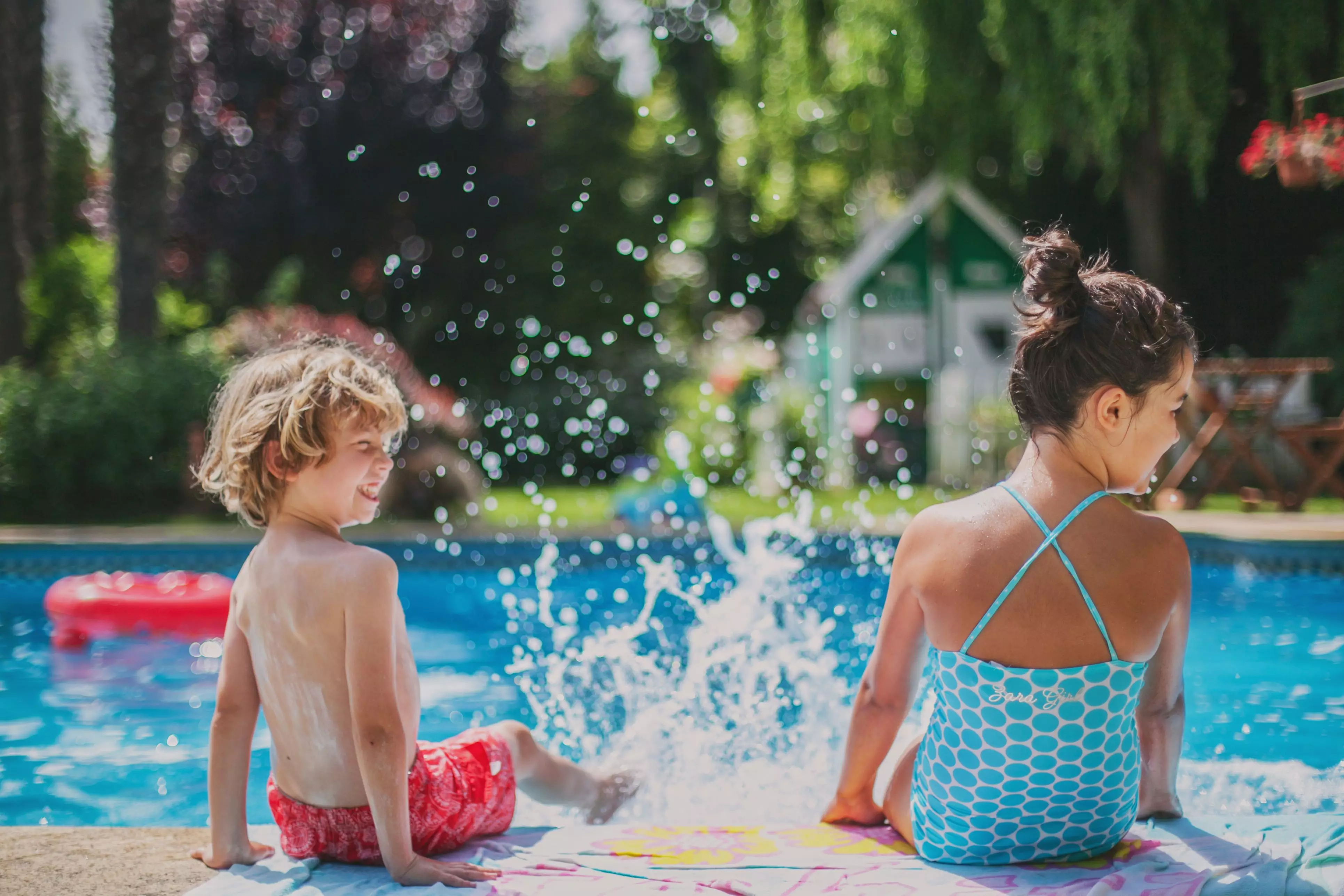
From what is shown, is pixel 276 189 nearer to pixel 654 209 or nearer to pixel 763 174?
pixel 763 174

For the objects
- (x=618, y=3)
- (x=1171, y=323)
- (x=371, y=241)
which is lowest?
(x=1171, y=323)

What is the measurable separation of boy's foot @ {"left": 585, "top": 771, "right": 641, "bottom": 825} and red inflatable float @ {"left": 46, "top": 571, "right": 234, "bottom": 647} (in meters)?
3.00

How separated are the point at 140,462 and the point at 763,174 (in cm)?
764

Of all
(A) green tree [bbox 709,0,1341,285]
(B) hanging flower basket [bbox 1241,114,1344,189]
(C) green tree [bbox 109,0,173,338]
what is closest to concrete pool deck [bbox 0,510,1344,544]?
(B) hanging flower basket [bbox 1241,114,1344,189]

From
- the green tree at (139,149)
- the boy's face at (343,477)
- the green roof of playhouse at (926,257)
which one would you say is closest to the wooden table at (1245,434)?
the green roof of playhouse at (926,257)

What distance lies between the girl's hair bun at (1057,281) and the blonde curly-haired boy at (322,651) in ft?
3.30

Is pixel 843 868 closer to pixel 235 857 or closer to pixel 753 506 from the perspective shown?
pixel 235 857

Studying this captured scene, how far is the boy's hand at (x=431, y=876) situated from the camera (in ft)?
5.81

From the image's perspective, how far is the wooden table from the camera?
779 cm

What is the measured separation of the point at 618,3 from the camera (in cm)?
2528

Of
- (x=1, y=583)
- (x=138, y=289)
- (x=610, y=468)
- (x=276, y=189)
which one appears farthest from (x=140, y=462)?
(x=276, y=189)

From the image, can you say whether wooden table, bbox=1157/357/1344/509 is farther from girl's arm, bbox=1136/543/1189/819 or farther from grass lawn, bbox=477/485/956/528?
girl's arm, bbox=1136/543/1189/819

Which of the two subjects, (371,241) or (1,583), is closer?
(1,583)

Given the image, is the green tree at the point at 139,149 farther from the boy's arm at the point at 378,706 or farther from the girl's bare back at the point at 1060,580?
the girl's bare back at the point at 1060,580
